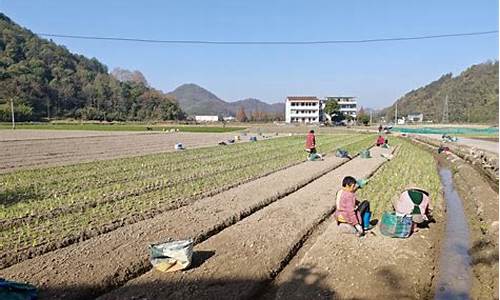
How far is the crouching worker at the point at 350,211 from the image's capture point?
23.2ft

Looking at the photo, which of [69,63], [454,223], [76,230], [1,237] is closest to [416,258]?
[454,223]

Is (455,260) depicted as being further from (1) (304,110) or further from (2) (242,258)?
(1) (304,110)

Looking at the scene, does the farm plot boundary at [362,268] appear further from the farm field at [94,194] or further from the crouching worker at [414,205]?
the farm field at [94,194]

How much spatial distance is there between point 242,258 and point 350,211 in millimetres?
2362

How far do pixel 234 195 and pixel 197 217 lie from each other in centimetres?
245

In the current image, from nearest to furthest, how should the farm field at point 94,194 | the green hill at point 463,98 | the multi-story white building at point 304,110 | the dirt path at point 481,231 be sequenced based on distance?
the dirt path at point 481,231 → the farm field at point 94,194 → the green hill at point 463,98 → the multi-story white building at point 304,110

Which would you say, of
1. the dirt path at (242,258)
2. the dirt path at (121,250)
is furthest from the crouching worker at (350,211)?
the dirt path at (121,250)

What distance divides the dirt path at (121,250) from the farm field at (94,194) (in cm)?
42

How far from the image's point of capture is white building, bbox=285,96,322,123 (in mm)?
103969

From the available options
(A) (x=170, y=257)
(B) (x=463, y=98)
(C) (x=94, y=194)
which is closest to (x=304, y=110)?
(B) (x=463, y=98)

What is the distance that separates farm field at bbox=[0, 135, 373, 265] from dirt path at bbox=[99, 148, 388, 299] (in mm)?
2097

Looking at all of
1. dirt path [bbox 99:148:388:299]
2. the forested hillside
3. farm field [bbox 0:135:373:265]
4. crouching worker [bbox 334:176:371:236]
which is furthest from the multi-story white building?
crouching worker [bbox 334:176:371:236]

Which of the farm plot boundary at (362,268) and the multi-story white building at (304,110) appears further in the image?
the multi-story white building at (304,110)

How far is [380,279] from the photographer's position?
5.39 m
